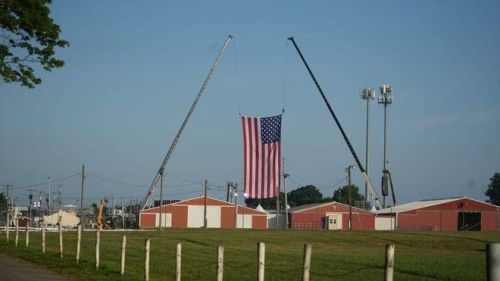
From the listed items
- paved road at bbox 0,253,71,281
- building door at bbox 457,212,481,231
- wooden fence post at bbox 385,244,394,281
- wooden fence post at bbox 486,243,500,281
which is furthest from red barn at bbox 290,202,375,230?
wooden fence post at bbox 486,243,500,281

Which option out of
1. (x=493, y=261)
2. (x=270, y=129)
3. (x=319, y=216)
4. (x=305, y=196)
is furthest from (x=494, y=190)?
(x=493, y=261)

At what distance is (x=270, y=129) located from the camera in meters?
50.1

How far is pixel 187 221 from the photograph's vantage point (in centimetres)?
10012

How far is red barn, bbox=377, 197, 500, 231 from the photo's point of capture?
92500mm

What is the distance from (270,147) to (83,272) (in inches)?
1207

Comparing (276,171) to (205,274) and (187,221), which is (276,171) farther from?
(187,221)

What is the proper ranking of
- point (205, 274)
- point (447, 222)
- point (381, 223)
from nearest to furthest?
1. point (205, 274)
2. point (447, 222)
3. point (381, 223)

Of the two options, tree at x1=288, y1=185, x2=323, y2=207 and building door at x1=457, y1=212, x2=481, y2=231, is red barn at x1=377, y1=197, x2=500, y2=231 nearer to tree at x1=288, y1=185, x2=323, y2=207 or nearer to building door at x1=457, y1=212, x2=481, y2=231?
building door at x1=457, y1=212, x2=481, y2=231

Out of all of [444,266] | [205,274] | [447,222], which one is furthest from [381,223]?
[205,274]

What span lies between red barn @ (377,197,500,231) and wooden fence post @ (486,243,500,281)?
8995 cm

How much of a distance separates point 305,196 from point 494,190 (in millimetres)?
53340

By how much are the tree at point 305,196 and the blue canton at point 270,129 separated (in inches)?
5383

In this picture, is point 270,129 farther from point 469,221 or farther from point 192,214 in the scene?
point 469,221

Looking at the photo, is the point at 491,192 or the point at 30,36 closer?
the point at 30,36
